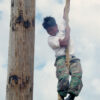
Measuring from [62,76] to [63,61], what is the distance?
0.24 metres

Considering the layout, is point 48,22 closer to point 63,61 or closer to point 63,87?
point 63,61

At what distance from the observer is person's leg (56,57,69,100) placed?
4.11m

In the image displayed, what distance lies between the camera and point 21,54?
13.0 feet

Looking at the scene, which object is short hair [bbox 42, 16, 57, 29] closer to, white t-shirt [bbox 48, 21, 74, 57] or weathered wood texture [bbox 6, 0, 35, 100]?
white t-shirt [bbox 48, 21, 74, 57]

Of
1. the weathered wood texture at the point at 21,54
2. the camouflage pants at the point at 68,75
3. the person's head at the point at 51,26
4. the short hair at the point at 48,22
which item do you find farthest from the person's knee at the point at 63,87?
the short hair at the point at 48,22

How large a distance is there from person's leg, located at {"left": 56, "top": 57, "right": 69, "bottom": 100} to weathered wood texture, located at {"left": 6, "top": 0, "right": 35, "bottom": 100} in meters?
0.43

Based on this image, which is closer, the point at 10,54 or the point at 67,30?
the point at 10,54

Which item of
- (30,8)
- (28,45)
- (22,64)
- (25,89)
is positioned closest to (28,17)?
(30,8)

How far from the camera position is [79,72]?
4.20m

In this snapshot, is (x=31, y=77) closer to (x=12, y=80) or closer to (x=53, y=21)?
(x=12, y=80)

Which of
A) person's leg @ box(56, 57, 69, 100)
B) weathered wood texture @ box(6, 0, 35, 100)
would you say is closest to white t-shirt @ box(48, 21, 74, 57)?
person's leg @ box(56, 57, 69, 100)

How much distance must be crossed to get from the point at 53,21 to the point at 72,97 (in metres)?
1.20

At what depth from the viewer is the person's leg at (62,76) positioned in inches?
162

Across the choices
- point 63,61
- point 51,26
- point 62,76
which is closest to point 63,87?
point 62,76
